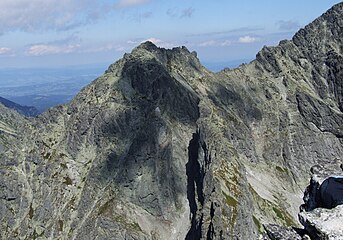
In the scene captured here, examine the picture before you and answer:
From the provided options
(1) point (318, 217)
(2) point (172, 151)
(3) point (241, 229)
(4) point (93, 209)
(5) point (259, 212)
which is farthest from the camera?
(2) point (172, 151)

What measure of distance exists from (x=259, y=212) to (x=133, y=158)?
6095 cm

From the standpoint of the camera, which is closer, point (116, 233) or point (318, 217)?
point (318, 217)

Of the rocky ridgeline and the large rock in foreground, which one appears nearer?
the large rock in foreground

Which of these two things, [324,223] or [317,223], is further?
[317,223]

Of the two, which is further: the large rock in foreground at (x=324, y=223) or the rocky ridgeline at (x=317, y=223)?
the rocky ridgeline at (x=317, y=223)

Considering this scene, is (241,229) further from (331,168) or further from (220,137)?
(331,168)

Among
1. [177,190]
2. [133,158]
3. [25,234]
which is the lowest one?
[25,234]

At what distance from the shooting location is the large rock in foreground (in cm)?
2059

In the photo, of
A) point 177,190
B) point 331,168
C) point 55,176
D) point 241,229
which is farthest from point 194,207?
point 331,168

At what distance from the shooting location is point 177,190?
18788 centimetres

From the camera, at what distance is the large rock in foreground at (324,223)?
20.6m

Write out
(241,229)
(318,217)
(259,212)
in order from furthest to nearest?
(259,212), (241,229), (318,217)

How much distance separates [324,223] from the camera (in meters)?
21.3

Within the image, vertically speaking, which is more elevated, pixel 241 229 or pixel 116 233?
pixel 241 229
